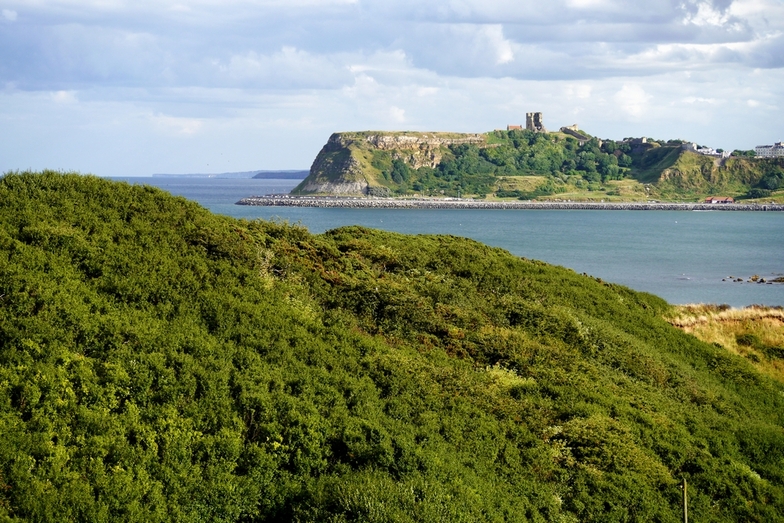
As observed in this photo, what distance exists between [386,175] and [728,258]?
13160 cm

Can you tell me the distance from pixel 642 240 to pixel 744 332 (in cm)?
6788

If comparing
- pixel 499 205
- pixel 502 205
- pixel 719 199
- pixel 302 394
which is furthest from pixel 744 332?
pixel 719 199

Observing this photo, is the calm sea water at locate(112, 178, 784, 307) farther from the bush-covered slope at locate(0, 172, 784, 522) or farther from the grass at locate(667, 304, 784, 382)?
the grass at locate(667, 304, 784, 382)

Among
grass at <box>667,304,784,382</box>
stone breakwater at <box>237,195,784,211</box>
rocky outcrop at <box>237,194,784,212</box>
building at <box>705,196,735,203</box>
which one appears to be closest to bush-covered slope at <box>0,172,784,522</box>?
grass at <box>667,304,784,382</box>

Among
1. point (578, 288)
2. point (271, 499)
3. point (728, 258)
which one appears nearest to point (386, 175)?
point (728, 258)

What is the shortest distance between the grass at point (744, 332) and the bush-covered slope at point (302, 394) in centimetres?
403

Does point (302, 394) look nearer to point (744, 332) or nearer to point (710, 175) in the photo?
point (744, 332)

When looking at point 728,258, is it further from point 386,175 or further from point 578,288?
point 386,175

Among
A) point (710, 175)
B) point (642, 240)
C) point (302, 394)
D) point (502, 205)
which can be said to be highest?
point (710, 175)

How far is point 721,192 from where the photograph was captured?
586 ft

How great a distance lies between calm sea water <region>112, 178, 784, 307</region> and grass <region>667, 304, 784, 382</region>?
1360 cm

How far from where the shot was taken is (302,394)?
11367 millimetres

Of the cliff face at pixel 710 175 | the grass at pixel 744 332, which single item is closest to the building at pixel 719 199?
the cliff face at pixel 710 175

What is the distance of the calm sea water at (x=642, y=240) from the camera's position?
5444 cm
